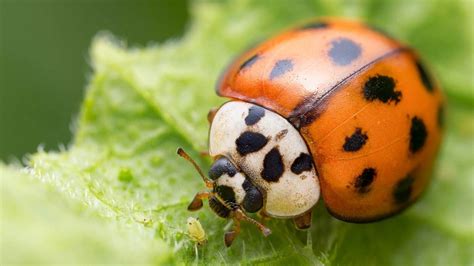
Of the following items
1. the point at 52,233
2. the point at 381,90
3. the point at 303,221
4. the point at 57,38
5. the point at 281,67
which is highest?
the point at 57,38

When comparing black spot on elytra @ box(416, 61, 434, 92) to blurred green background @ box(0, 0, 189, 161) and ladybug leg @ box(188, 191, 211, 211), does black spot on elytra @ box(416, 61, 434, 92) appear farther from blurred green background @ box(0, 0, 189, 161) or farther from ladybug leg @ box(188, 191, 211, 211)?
blurred green background @ box(0, 0, 189, 161)

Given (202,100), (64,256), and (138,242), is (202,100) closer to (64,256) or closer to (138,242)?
(138,242)

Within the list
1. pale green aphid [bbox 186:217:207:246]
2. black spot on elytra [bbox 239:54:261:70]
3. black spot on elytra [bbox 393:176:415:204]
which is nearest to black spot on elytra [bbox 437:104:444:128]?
black spot on elytra [bbox 393:176:415:204]

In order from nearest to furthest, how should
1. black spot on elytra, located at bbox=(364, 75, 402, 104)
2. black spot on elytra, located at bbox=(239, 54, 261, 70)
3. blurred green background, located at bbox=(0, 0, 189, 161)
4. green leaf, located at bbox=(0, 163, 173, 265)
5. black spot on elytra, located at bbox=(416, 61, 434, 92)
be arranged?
green leaf, located at bbox=(0, 163, 173, 265)
black spot on elytra, located at bbox=(364, 75, 402, 104)
black spot on elytra, located at bbox=(239, 54, 261, 70)
black spot on elytra, located at bbox=(416, 61, 434, 92)
blurred green background, located at bbox=(0, 0, 189, 161)

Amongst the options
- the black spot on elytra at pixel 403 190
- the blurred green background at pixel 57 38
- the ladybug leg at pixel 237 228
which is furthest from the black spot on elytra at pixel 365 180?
the blurred green background at pixel 57 38

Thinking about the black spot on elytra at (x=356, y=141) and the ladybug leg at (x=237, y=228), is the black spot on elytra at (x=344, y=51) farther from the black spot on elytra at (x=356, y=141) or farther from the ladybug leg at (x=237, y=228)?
the ladybug leg at (x=237, y=228)

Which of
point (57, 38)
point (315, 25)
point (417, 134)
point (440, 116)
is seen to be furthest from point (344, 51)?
point (57, 38)

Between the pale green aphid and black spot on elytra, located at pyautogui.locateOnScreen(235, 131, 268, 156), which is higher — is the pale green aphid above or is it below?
below

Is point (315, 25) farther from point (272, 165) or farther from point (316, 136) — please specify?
point (272, 165)
